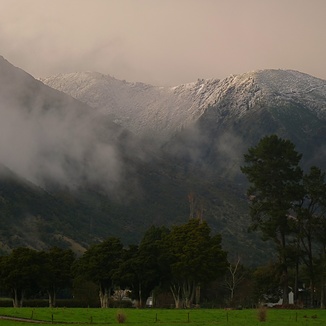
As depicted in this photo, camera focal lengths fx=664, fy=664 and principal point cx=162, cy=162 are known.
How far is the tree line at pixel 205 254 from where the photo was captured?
91069 mm

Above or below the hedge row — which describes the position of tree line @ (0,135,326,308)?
above

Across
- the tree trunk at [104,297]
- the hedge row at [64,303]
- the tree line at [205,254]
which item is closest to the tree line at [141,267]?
the tree trunk at [104,297]

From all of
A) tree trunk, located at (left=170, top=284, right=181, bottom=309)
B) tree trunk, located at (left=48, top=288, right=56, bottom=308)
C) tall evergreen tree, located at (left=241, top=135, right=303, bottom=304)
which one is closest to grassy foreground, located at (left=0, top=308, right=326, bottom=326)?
tall evergreen tree, located at (left=241, top=135, right=303, bottom=304)

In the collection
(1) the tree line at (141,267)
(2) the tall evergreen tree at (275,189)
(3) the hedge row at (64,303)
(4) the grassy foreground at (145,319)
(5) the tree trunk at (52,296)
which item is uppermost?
(2) the tall evergreen tree at (275,189)

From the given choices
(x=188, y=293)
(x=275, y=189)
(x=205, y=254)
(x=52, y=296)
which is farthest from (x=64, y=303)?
(x=275, y=189)

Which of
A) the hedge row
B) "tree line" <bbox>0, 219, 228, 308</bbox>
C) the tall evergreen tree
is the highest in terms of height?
the tall evergreen tree

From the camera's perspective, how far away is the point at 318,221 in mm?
92438

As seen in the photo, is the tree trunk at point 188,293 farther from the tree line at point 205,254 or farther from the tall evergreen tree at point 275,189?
the tall evergreen tree at point 275,189

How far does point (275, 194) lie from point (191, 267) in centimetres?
1601

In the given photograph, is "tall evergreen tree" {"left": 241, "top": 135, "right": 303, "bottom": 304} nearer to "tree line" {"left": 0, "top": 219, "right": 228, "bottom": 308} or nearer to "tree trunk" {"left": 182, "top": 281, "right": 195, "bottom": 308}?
"tree line" {"left": 0, "top": 219, "right": 228, "bottom": 308}

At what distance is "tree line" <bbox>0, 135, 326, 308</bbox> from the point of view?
91.1 meters

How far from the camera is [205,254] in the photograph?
9619cm

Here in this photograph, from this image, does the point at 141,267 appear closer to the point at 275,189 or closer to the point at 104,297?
the point at 104,297

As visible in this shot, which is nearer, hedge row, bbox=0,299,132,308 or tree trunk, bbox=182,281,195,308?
tree trunk, bbox=182,281,195,308
